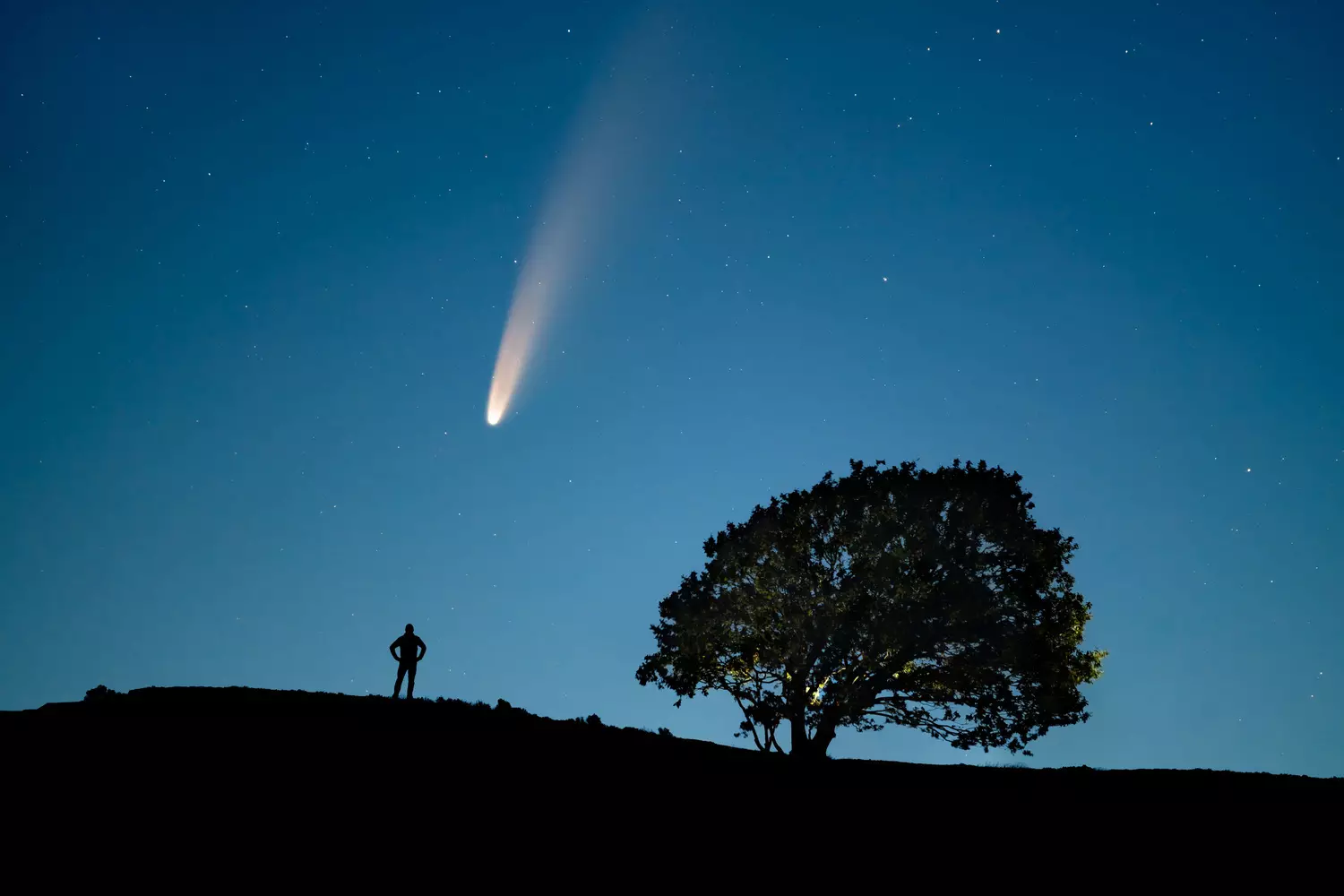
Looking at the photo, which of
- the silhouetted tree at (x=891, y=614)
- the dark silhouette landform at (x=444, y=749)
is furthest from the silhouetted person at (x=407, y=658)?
the silhouetted tree at (x=891, y=614)

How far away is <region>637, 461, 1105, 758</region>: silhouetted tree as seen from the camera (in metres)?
29.1

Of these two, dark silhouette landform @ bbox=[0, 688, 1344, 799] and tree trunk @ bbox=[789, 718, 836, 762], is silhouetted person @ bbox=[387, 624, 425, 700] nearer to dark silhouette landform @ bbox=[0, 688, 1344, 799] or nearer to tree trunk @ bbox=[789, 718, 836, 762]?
dark silhouette landform @ bbox=[0, 688, 1344, 799]

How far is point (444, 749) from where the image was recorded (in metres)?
16.4

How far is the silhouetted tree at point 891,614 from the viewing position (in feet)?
95.6

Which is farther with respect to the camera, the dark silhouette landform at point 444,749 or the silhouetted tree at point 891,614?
the silhouetted tree at point 891,614

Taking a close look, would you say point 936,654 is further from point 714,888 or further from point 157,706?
point 157,706

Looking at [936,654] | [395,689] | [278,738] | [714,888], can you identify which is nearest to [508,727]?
[395,689]

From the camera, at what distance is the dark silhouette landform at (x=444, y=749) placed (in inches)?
597

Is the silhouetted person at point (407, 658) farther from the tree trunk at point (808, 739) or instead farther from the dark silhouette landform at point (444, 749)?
the tree trunk at point (808, 739)

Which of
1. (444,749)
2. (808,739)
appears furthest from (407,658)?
(808,739)

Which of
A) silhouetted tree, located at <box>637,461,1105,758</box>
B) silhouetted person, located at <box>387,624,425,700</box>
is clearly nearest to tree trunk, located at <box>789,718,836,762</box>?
silhouetted tree, located at <box>637,461,1105,758</box>

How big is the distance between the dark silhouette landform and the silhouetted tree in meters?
6.74

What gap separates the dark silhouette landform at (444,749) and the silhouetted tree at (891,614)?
6.74 m

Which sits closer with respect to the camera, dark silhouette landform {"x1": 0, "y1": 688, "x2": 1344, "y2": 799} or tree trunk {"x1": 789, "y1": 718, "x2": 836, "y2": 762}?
dark silhouette landform {"x1": 0, "y1": 688, "x2": 1344, "y2": 799}
